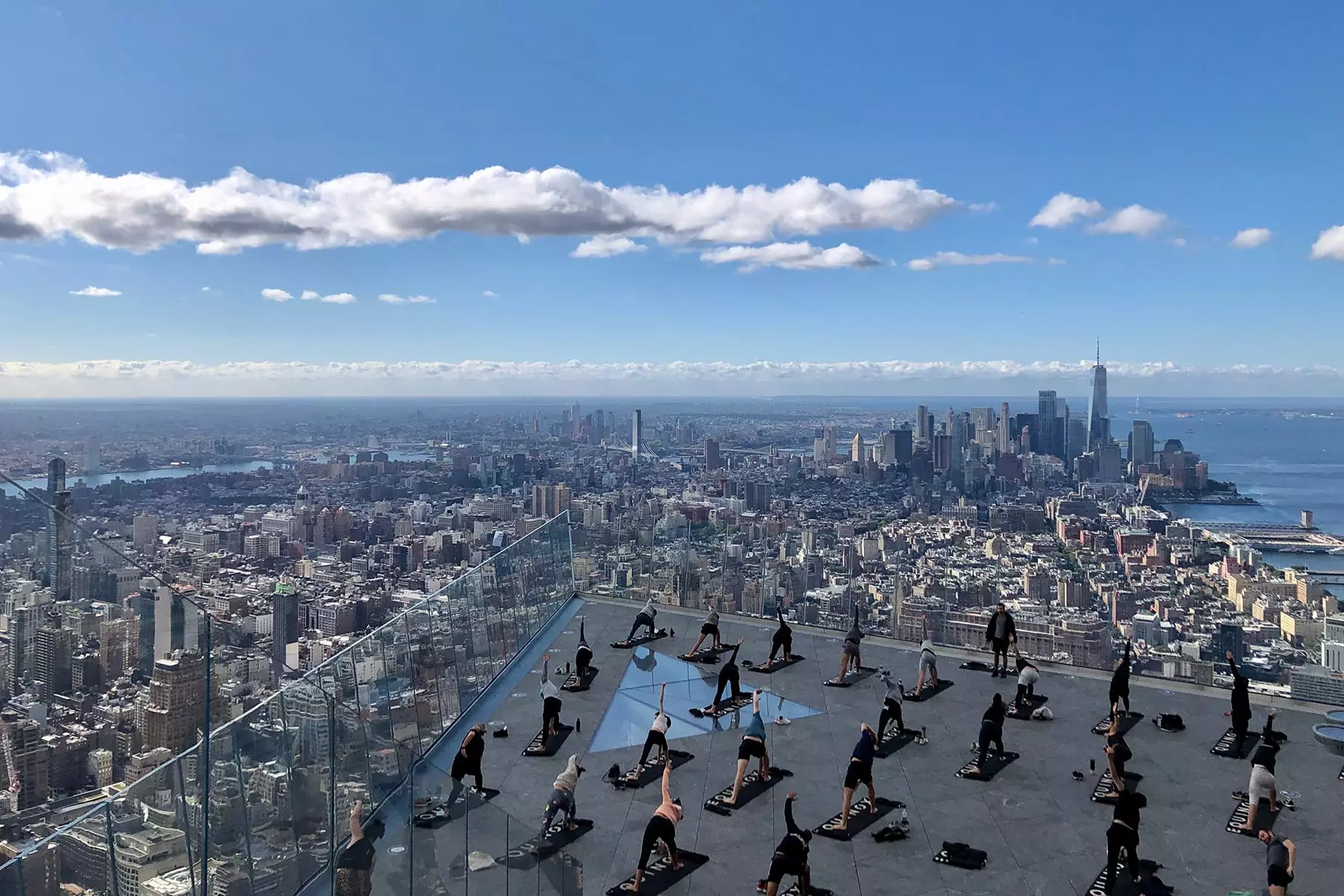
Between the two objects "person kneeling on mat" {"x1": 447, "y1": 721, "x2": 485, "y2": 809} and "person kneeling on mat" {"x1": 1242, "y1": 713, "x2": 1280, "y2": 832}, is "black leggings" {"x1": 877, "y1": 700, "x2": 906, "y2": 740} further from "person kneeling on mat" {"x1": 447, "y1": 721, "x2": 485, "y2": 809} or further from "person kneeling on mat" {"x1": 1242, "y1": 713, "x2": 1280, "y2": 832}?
"person kneeling on mat" {"x1": 447, "y1": 721, "x2": 485, "y2": 809}

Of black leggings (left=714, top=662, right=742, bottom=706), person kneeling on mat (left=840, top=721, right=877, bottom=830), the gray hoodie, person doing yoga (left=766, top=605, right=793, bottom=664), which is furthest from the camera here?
person doing yoga (left=766, top=605, right=793, bottom=664)

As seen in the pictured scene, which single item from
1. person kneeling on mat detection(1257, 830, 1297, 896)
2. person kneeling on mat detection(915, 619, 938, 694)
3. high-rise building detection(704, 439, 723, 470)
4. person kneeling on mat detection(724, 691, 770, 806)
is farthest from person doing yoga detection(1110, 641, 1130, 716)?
high-rise building detection(704, 439, 723, 470)

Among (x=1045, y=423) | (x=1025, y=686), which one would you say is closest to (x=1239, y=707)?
(x=1025, y=686)

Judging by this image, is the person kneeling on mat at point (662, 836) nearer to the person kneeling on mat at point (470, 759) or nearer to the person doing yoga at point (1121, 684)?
the person kneeling on mat at point (470, 759)

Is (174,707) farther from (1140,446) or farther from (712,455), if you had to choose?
(1140,446)

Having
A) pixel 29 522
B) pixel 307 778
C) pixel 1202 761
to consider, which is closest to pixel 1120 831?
pixel 1202 761

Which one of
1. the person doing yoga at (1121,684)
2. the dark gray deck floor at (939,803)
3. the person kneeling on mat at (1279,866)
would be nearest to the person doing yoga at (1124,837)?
the dark gray deck floor at (939,803)

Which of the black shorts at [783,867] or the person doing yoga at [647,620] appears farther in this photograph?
the person doing yoga at [647,620]
